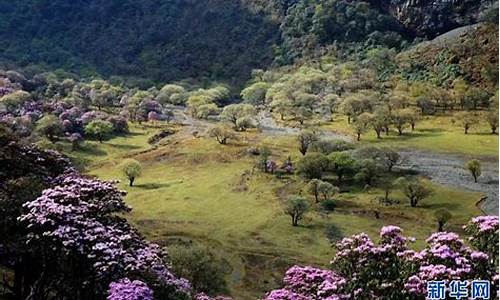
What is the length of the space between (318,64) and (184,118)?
207ft

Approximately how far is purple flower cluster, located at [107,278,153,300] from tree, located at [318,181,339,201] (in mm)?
59818

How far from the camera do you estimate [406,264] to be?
17.7 m

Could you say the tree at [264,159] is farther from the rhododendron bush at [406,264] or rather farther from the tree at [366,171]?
the rhododendron bush at [406,264]

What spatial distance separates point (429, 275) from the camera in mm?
16156

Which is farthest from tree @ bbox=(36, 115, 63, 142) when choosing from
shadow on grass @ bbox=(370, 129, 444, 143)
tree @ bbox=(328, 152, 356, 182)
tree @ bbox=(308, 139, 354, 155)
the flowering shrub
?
the flowering shrub

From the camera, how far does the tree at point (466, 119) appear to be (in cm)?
11250

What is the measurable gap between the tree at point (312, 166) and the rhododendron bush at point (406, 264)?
66408 mm

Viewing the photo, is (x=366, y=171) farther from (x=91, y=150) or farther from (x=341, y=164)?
(x=91, y=150)

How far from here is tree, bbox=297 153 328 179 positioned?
284 feet

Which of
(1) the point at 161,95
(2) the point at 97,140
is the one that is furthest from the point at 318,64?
(2) the point at 97,140

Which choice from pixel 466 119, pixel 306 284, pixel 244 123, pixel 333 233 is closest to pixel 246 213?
pixel 333 233

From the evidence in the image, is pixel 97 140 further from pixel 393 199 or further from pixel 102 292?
pixel 102 292

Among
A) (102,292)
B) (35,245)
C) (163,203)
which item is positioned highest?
(35,245)

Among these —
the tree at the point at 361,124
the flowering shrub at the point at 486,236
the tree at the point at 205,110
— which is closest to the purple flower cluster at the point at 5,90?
the tree at the point at 205,110
